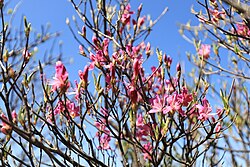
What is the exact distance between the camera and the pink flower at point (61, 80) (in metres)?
1.44

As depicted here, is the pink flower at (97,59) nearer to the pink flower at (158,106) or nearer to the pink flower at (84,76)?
the pink flower at (84,76)

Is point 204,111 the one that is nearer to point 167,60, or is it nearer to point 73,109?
point 167,60

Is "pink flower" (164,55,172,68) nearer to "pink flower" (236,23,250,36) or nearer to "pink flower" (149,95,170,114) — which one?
"pink flower" (149,95,170,114)

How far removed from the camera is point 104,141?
2062 mm

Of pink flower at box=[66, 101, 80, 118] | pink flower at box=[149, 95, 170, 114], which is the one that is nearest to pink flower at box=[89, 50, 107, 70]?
pink flower at box=[66, 101, 80, 118]

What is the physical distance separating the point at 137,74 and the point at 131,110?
0.19m

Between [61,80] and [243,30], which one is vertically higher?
[243,30]

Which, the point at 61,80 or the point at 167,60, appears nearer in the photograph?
the point at 61,80

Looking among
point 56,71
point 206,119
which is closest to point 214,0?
point 206,119

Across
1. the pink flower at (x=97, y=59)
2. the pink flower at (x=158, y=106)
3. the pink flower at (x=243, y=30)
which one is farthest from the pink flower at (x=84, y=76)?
the pink flower at (x=243, y=30)

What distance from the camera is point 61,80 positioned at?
57.1 inches

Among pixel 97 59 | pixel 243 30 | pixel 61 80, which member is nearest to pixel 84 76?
pixel 61 80

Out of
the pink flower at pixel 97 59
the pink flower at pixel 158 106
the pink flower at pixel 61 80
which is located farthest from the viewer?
the pink flower at pixel 97 59

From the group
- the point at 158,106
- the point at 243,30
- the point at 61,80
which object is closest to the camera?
the point at 61,80
